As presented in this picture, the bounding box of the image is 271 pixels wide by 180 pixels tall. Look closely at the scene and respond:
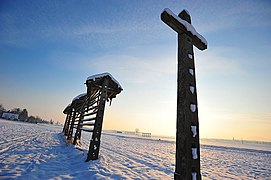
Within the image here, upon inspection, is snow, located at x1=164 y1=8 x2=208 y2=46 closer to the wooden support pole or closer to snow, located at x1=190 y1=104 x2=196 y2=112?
snow, located at x1=190 y1=104 x2=196 y2=112

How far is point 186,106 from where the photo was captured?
7.50 feet

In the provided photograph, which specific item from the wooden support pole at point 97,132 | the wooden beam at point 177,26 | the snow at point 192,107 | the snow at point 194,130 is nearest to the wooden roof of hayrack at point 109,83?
the wooden support pole at point 97,132

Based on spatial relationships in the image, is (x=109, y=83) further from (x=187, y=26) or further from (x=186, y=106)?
(x=186, y=106)

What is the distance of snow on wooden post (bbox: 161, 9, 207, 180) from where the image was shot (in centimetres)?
210

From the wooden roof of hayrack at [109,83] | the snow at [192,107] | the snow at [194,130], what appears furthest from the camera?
the wooden roof of hayrack at [109,83]

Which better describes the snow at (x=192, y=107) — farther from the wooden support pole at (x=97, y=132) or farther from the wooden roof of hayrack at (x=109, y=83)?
the wooden roof of hayrack at (x=109, y=83)

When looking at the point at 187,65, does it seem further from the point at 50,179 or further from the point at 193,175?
the point at 50,179

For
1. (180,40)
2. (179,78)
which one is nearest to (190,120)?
(179,78)

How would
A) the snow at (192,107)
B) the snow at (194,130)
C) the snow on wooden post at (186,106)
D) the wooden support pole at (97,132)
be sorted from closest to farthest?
the snow on wooden post at (186,106) < the snow at (194,130) < the snow at (192,107) < the wooden support pole at (97,132)

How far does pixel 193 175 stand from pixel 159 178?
294 centimetres

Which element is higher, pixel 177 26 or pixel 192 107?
pixel 177 26

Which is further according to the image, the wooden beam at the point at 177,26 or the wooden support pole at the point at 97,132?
the wooden support pole at the point at 97,132

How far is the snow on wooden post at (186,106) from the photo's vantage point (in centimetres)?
210

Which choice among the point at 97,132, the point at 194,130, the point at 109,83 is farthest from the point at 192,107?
the point at 109,83
